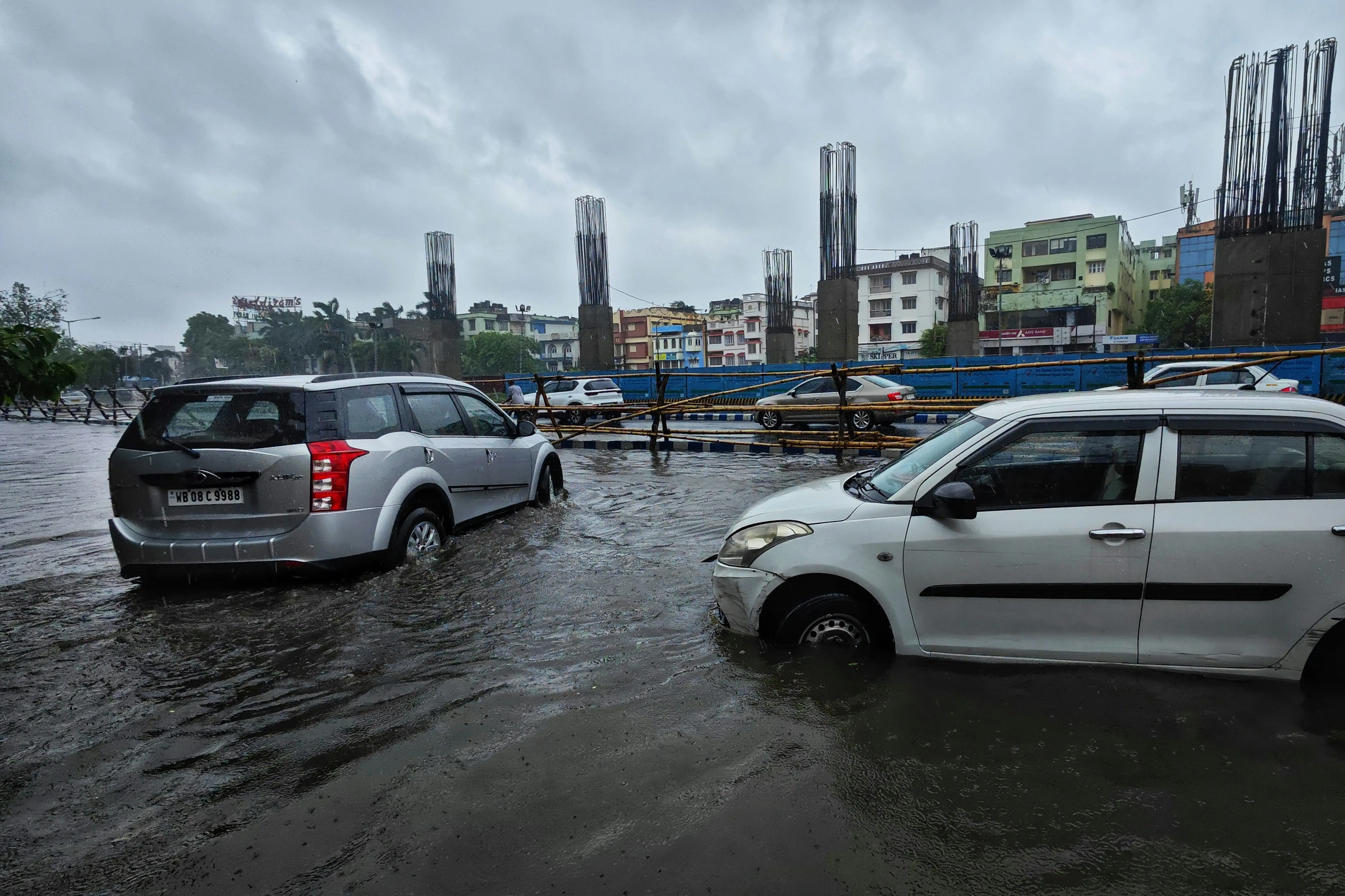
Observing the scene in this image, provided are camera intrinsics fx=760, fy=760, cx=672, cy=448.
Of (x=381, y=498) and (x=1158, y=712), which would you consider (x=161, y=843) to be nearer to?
(x=381, y=498)

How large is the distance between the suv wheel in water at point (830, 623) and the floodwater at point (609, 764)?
0.09 metres

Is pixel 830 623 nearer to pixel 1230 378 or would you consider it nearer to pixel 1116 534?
pixel 1116 534

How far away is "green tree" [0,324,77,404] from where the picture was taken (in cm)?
488

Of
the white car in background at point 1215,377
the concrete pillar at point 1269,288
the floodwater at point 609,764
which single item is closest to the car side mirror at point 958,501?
the floodwater at point 609,764

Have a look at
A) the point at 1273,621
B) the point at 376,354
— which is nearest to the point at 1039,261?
the point at 376,354

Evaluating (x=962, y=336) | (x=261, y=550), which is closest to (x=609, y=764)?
A: (x=261, y=550)

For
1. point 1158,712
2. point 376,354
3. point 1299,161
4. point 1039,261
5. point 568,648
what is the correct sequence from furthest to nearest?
point 376,354, point 1039,261, point 1299,161, point 568,648, point 1158,712

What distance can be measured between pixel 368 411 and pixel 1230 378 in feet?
47.5

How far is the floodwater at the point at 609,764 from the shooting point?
2291mm

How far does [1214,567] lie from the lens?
3133mm

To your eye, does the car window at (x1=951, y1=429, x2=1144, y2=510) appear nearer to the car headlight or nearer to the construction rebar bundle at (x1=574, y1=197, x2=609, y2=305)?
the car headlight

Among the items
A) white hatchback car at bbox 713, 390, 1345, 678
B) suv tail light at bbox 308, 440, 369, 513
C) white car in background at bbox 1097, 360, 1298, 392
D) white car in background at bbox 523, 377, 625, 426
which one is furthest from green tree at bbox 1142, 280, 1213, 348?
suv tail light at bbox 308, 440, 369, 513

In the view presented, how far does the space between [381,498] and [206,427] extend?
115 cm

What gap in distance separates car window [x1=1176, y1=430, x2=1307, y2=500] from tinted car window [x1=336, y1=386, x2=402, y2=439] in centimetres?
464
